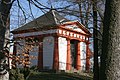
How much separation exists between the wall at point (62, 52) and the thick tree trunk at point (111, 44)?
26854 mm

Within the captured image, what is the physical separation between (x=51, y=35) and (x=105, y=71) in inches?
1025

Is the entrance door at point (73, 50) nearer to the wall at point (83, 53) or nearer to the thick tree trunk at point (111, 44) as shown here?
the wall at point (83, 53)

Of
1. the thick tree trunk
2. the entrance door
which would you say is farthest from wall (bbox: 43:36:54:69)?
the thick tree trunk

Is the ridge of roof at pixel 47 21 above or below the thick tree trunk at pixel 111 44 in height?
above

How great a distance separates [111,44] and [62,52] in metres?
27.8

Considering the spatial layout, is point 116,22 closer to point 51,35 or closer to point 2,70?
point 2,70

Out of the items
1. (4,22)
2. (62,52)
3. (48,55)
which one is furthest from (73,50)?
(4,22)

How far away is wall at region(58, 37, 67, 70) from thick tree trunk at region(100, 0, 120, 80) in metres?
26.9

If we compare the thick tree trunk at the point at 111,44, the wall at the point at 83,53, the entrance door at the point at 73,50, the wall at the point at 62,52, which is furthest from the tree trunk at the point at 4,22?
the wall at the point at 83,53

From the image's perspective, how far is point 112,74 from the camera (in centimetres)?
922

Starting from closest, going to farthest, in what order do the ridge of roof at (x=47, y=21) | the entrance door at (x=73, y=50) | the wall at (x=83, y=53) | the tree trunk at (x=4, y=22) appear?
the tree trunk at (x=4, y=22), the ridge of roof at (x=47, y=21), the entrance door at (x=73, y=50), the wall at (x=83, y=53)

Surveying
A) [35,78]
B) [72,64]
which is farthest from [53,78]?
[72,64]

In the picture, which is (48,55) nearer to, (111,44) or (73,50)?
(73,50)

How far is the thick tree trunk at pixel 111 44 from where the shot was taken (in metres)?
9.26
